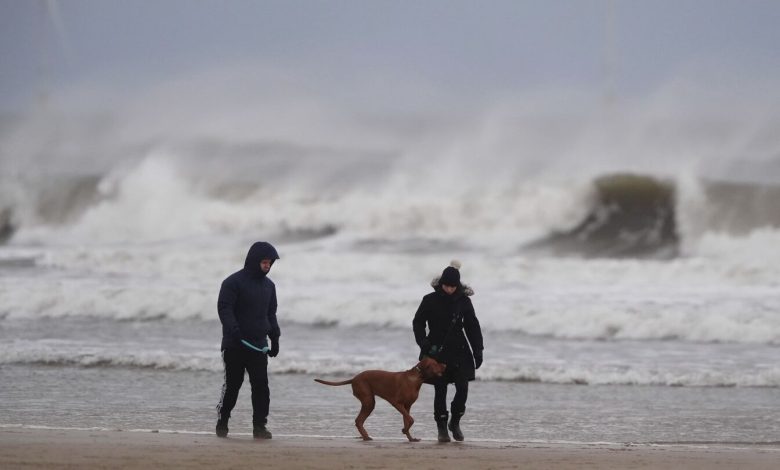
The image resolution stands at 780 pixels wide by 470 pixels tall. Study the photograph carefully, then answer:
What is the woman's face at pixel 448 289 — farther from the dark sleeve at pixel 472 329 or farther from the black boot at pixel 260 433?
the black boot at pixel 260 433

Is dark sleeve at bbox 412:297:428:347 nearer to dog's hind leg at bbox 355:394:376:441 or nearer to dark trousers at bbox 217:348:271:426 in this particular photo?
dog's hind leg at bbox 355:394:376:441

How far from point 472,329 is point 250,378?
60.7 inches

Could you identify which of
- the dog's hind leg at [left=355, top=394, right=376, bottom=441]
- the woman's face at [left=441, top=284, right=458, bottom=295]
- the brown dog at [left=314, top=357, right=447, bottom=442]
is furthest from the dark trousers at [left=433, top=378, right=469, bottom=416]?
the woman's face at [left=441, top=284, right=458, bottom=295]

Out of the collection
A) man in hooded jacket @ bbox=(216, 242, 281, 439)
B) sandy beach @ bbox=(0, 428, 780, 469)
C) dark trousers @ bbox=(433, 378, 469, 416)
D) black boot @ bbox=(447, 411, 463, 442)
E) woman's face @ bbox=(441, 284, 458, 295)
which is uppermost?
woman's face @ bbox=(441, 284, 458, 295)

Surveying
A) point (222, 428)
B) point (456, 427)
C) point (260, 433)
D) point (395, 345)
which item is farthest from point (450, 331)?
point (395, 345)

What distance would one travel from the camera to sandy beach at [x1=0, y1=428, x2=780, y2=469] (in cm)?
650

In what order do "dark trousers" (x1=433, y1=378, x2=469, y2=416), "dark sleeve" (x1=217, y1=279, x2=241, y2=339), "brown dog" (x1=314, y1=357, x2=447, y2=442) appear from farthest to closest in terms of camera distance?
"dark trousers" (x1=433, y1=378, x2=469, y2=416), "brown dog" (x1=314, y1=357, x2=447, y2=442), "dark sleeve" (x1=217, y1=279, x2=241, y2=339)

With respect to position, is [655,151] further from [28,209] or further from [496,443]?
[496,443]

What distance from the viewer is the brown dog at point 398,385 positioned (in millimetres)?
7562

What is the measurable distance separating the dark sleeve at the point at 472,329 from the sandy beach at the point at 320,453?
0.69m

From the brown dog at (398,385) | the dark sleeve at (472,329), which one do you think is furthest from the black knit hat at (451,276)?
the brown dog at (398,385)

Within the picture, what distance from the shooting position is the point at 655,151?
113ft

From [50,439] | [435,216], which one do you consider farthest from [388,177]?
[50,439]

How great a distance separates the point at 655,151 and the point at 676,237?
5050 mm
